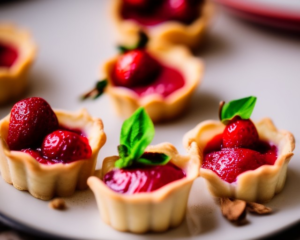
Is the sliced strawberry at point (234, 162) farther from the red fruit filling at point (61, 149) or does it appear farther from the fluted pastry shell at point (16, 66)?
the fluted pastry shell at point (16, 66)

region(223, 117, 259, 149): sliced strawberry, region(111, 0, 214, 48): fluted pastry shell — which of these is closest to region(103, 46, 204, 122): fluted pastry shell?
region(111, 0, 214, 48): fluted pastry shell

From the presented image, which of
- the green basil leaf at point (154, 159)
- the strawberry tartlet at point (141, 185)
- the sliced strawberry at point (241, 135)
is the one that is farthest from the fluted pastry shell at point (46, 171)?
the sliced strawberry at point (241, 135)

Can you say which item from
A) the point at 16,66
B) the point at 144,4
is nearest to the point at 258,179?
the point at 16,66

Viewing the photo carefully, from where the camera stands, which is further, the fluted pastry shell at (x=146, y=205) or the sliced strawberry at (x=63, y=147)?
the sliced strawberry at (x=63, y=147)

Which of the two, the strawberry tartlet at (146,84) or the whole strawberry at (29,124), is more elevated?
the whole strawberry at (29,124)

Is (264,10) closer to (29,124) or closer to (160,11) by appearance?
(160,11)

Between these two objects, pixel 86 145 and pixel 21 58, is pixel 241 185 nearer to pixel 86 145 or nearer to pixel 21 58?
pixel 86 145
